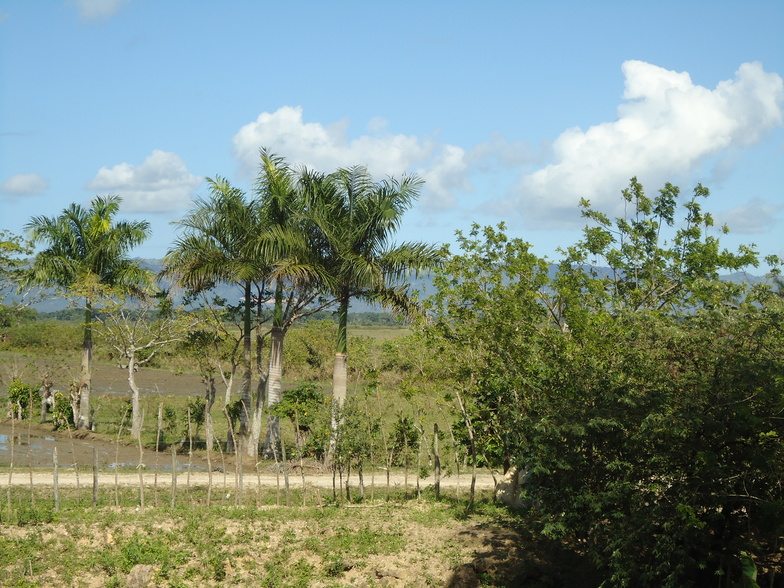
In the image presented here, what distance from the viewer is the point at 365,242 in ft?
78.2

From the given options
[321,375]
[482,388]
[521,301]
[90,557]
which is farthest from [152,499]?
[321,375]

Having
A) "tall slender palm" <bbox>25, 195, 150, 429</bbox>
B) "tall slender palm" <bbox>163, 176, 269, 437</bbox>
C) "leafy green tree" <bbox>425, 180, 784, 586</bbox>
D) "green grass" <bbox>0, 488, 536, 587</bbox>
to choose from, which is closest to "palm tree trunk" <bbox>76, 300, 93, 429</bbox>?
"tall slender palm" <bbox>25, 195, 150, 429</bbox>

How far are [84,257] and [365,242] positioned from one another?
44.7 feet

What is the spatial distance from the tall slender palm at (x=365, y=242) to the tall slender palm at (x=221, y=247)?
2.38 m

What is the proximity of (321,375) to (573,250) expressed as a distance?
106ft

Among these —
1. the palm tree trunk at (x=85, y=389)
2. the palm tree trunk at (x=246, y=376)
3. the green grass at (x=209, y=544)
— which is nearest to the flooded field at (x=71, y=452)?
the palm tree trunk at (x=85, y=389)

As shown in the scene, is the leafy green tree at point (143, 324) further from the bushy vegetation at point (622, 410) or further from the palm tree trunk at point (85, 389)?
the bushy vegetation at point (622, 410)

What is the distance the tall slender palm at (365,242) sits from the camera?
23.4 metres

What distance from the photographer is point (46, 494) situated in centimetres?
1862

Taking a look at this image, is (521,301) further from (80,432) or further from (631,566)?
(80,432)

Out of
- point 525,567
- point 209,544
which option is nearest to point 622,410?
point 525,567

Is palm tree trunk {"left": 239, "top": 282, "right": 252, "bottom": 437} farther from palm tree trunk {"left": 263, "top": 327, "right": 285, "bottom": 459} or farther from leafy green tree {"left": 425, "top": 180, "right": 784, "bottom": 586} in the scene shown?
leafy green tree {"left": 425, "top": 180, "right": 784, "bottom": 586}

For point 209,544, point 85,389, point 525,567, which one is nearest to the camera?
point 525,567

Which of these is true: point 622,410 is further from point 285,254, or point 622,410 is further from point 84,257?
point 84,257
